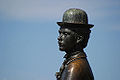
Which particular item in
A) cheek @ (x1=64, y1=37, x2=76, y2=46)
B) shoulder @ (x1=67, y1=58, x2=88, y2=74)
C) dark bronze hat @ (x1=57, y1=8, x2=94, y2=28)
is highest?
dark bronze hat @ (x1=57, y1=8, x2=94, y2=28)

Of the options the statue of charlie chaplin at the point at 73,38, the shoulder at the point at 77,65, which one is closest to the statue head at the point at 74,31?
the statue of charlie chaplin at the point at 73,38

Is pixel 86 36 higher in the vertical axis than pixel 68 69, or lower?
higher

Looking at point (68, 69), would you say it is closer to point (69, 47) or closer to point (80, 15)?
point (69, 47)

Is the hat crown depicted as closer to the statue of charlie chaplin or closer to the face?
the statue of charlie chaplin

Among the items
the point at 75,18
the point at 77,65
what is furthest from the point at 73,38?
the point at 77,65

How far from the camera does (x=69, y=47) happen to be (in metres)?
12.7

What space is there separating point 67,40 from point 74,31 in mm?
323

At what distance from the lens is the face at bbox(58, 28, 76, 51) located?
12.7 metres

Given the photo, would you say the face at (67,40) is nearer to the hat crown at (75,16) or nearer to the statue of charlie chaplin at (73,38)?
the statue of charlie chaplin at (73,38)

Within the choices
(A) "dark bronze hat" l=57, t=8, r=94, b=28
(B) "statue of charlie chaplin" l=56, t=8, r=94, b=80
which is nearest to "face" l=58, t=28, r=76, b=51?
(B) "statue of charlie chaplin" l=56, t=8, r=94, b=80

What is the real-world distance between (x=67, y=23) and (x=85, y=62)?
1219mm

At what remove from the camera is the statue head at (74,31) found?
41.7ft

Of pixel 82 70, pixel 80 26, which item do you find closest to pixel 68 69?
pixel 82 70

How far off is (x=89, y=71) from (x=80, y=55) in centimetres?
54
